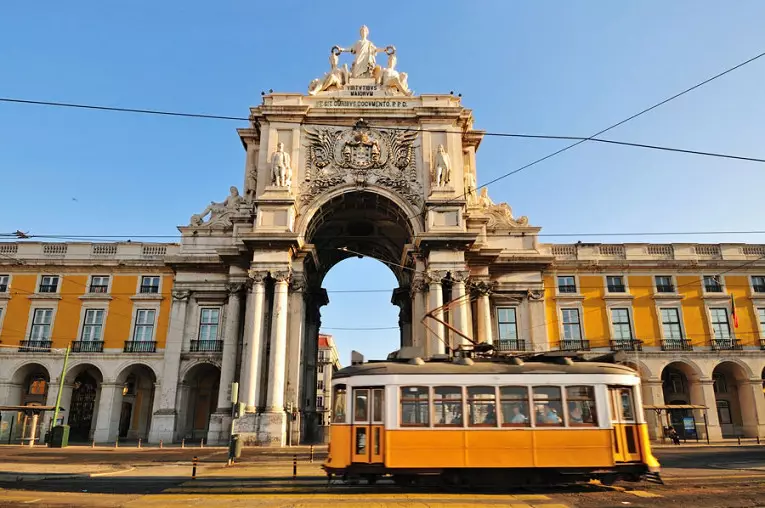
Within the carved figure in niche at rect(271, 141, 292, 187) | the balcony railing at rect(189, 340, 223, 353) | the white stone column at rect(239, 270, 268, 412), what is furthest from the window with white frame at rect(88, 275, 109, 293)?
the carved figure in niche at rect(271, 141, 292, 187)

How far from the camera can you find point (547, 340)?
3622 centimetres

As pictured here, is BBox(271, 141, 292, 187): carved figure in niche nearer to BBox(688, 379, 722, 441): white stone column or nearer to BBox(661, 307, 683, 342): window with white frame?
BBox(661, 307, 683, 342): window with white frame

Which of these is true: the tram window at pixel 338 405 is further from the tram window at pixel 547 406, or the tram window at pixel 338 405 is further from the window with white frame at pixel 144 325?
the window with white frame at pixel 144 325

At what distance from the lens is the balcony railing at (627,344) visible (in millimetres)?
37188

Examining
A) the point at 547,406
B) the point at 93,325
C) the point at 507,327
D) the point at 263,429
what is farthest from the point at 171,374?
the point at 547,406

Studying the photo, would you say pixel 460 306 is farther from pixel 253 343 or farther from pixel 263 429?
pixel 263 429

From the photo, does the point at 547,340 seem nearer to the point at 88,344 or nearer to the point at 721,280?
the point at 721,280

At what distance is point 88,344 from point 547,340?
31.6m

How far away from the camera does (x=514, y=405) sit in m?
14.0

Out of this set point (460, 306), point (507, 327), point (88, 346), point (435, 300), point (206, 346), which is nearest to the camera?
point (460, 306)

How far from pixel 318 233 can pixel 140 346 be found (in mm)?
14810

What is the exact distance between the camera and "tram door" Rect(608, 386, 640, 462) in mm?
13875

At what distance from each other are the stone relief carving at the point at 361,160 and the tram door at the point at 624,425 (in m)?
21.6

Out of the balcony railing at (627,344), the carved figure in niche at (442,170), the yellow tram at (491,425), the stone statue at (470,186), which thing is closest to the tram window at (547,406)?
the yellow tram at (491,425)
